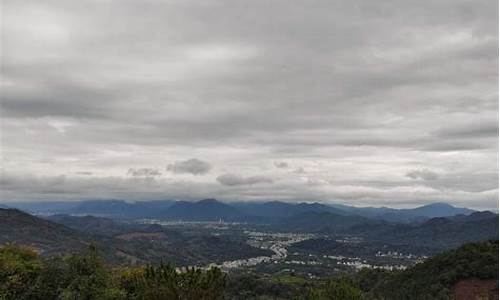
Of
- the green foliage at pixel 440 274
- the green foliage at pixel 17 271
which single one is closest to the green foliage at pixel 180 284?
the green foliage at pixel 17 271

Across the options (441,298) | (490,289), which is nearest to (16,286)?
(441,298)

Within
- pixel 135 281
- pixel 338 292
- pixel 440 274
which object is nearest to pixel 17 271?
pixel 135 281

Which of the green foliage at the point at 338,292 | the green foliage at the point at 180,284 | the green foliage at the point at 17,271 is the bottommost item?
the green foliage at the point at 17,271

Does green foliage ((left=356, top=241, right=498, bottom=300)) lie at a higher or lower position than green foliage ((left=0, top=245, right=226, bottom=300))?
lower

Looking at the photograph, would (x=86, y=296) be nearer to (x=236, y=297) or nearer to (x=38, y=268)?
(x=38, y=268)

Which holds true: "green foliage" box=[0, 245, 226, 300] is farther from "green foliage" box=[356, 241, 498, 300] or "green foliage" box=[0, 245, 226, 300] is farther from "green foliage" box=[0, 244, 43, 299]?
"green foliage" box=[356, 241, 498, 300]

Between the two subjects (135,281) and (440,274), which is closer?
(135,281)

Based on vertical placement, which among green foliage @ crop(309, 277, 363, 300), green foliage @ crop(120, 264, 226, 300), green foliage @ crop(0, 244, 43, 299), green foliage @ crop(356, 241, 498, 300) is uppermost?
green foliage @ crop(120, 264, 226, 300)

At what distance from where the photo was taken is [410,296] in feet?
433

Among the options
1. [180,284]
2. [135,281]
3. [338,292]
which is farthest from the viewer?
[338,292]

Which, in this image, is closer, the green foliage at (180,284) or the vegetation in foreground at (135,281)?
the green foliage at (180,284)

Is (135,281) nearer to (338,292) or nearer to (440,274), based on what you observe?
(338,292)

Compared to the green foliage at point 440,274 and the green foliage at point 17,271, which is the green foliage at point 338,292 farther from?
the green foliage at point 440,274

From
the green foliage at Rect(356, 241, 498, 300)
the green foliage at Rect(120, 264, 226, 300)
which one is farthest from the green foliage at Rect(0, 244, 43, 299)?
the green foliage at Rect(356, 241, 498, 300)
